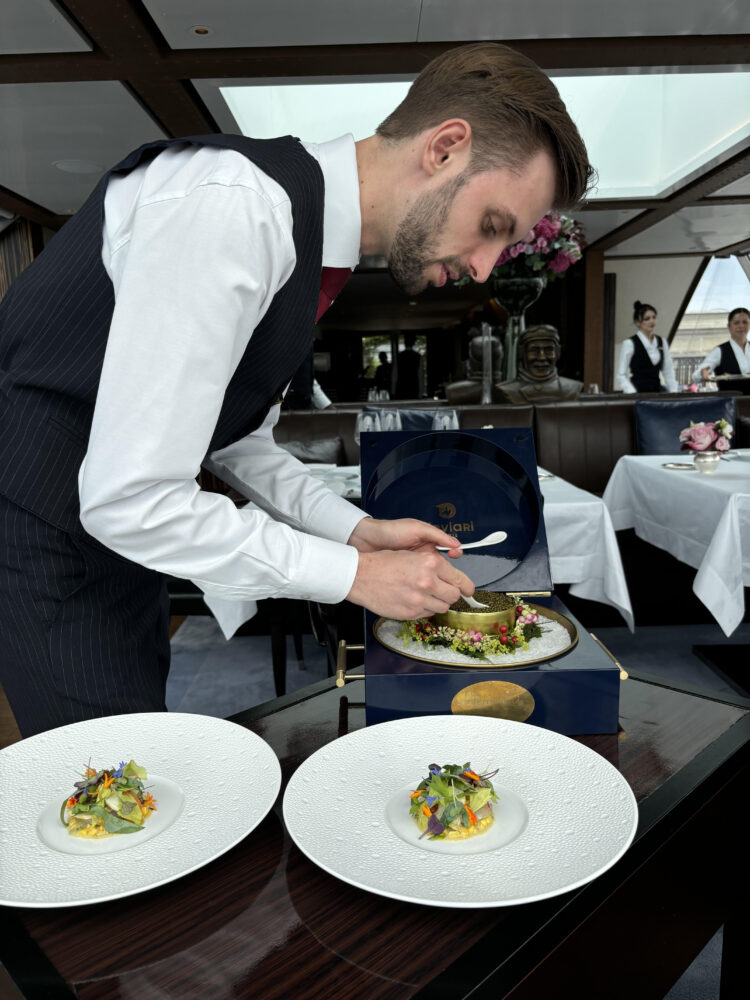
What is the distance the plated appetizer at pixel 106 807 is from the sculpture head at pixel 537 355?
362cm

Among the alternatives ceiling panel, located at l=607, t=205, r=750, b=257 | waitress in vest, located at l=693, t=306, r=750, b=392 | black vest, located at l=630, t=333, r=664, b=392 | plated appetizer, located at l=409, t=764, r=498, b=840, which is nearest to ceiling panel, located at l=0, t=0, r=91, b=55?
plated appetizer, located at l=409, t=764, r=498, b=840

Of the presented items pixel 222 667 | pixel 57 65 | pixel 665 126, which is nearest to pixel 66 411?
pixel 222 667

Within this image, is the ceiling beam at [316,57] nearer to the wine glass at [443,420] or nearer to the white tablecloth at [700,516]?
the wine glass at [443,420]

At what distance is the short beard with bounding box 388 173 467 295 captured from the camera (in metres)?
0.84

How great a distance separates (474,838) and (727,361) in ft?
27.0

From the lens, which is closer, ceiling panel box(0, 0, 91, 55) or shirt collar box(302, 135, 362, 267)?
shirt collar box(302, 135, 362, 267)

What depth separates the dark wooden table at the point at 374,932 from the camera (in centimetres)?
45

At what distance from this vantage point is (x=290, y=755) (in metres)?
0.74

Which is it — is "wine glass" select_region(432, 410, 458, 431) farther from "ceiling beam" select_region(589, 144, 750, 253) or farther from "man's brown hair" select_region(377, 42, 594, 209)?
"ceiling beam" select_region(589, 144, 750, 253)

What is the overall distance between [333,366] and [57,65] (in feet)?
37.0

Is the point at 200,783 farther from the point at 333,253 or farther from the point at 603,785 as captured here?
the point at 333,253

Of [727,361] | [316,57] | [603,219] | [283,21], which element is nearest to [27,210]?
[316,57]

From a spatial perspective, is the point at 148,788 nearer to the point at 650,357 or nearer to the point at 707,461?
the point at 707,461

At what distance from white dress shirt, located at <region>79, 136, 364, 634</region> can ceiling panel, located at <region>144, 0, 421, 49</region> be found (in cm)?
328
